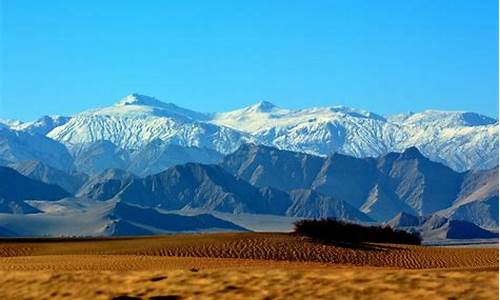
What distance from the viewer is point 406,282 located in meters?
21.0

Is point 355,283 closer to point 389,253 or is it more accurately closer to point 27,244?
point 389,253

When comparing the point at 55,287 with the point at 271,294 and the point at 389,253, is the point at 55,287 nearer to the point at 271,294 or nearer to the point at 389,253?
the point at 271,294

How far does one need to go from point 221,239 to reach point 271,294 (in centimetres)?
3680

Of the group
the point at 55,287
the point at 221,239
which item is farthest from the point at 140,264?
the point at 221,239

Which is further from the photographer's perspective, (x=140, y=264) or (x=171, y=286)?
(x=140, y=264)

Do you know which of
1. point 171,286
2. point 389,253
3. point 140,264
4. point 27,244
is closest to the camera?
point 171,286

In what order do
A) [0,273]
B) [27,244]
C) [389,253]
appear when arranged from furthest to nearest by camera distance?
[27,244] < [389,253] < [0,273]

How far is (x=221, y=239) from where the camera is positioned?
5781 centimetres

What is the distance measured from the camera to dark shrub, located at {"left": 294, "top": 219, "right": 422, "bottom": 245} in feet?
211

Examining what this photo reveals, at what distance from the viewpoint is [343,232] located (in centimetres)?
6675

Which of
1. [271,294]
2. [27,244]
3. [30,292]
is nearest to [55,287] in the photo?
[30,292]

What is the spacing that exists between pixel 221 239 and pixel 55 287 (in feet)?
112

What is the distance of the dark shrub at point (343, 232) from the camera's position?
2527 inches

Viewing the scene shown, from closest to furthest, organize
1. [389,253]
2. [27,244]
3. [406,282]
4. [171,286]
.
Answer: [406,282] < [171,286] < [389,253] < [27,244]
